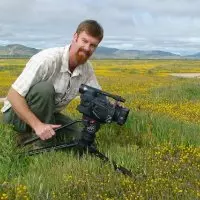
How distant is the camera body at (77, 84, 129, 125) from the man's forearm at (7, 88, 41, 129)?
0.55 m

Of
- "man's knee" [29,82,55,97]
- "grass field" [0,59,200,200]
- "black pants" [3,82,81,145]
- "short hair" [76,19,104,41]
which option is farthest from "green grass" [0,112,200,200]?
"short hair" [76,19,104,41]

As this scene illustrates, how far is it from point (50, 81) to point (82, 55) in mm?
552

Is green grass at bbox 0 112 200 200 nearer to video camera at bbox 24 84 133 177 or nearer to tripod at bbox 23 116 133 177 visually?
tripod at bbox 23 116 133 177

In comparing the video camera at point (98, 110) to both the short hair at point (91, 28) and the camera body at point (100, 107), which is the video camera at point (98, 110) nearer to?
the camera body at point (100, 107)

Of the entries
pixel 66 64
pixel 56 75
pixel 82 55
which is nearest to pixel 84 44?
pixel 82 55

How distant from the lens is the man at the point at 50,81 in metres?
5.13

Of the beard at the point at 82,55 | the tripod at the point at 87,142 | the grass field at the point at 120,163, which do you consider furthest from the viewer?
the beard at the point at 82,55

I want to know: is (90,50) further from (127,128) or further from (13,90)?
(127,128)

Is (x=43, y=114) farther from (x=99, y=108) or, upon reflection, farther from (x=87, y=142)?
(x=99, y=108)

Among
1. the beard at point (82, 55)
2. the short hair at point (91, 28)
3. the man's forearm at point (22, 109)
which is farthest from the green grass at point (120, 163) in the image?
the short hair at point (91, 28)

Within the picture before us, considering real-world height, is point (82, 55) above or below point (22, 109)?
above

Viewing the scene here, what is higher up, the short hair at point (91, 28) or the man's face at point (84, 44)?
the short hair at point (91, 28)

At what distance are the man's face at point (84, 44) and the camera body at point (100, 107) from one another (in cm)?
54

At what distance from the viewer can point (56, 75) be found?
221 inches
